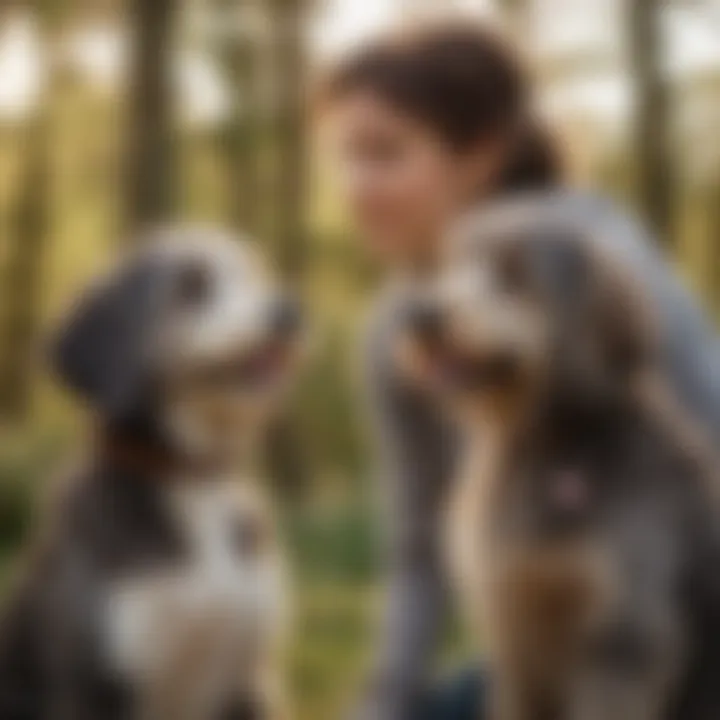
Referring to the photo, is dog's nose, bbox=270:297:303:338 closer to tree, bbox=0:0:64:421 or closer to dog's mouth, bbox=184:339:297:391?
dog's mouth, bbox=184:339:297:391

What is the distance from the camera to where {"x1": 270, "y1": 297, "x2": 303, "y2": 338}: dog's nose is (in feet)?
5.34

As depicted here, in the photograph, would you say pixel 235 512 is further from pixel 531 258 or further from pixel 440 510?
pixel 531 258

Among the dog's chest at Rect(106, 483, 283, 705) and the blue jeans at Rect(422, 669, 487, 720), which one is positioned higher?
the dog's chest at Rect(106, 483, 283, 705)

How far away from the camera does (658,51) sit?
1.70 metres

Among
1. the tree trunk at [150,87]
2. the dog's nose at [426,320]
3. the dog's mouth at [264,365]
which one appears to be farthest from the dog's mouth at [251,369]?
the tree trunk at [150,87]

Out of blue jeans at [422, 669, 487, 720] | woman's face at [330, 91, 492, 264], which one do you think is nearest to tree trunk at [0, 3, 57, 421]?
woman's face at [330, 91, 492, 264]

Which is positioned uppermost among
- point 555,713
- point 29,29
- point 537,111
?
point 29,29

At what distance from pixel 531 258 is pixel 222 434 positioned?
319 mm

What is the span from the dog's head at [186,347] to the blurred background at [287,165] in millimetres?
32

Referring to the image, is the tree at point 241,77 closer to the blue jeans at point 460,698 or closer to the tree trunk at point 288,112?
the tree trunk at point 288,112

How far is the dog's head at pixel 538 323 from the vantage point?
1548 millimetres

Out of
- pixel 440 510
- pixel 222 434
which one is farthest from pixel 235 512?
pixel 440 510

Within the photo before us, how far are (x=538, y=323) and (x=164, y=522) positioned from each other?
1.21 feet

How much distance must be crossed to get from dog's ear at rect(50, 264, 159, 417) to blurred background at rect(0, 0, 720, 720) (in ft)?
0.09
